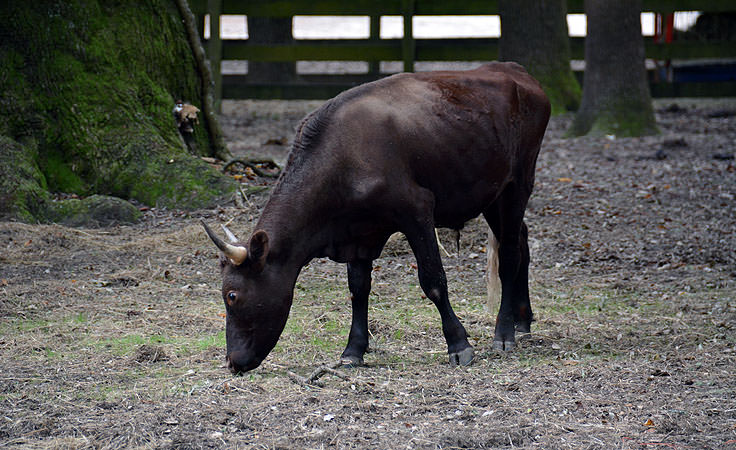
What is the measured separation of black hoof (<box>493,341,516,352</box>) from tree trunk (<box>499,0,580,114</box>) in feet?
30.1

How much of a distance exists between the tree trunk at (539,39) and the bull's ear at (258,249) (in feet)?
33.1

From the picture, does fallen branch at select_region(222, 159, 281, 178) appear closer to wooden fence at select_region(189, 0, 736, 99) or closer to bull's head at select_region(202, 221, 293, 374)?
bull's head at select_region(202, 221, 293, 374)

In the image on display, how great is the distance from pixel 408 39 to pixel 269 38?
4.97 meters

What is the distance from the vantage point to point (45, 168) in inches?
365

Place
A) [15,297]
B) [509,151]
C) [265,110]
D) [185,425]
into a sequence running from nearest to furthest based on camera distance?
[185,425], [509,151], [15,297], [265,110]

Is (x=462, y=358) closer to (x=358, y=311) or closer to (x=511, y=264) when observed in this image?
(x=358, y=311)

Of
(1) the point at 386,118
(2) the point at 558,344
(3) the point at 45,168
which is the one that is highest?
(1) the point at 386,118

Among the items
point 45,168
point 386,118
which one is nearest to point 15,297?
point 45,168

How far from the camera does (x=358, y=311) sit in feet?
18.6

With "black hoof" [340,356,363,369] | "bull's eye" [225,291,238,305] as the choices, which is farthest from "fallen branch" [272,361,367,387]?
"bull's eye" [225,291,238,305]

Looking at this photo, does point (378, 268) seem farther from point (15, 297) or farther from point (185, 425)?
point (185, 425)

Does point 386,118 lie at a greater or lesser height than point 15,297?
greater

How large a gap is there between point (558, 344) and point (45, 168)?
225 inches

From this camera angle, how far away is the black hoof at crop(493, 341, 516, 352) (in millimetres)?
5773
